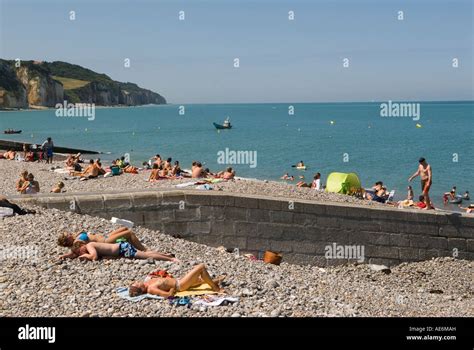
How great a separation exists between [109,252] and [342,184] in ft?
47.1

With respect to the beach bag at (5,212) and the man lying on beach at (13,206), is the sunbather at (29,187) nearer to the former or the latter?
the man lying on beach at (13,206)

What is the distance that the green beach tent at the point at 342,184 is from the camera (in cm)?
2378

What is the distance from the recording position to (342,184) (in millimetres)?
23875

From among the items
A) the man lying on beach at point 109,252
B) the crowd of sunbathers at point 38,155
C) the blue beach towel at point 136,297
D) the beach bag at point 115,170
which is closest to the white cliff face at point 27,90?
the crowd of sunbathers at point 38,155

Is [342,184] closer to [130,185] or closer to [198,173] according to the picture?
[198,173]

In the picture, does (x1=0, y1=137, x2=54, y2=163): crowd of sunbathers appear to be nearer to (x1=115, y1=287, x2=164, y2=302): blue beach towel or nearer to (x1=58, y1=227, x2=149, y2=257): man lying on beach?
(x1=58, y1=227, x2=149, y2=257): man lying on beach

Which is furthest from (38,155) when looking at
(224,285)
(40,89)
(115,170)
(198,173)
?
(40,89)

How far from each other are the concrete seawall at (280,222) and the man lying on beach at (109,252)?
2758mm

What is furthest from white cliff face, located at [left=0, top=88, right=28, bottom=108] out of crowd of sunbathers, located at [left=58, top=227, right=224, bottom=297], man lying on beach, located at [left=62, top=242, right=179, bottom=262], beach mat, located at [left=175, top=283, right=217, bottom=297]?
beach mat, located at [left=175, top=283, right=217, bottom=297]

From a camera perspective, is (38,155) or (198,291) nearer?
(198,291)

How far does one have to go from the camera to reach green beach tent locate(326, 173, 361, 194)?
2378cm

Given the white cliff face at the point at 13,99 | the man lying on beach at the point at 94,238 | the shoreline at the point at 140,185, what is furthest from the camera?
the white cliff face at the point at 13,99
